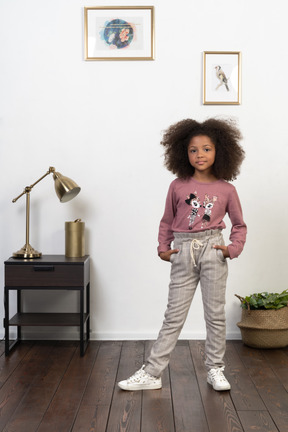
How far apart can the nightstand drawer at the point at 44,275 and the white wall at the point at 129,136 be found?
0.34m

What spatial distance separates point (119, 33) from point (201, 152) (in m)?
1.23

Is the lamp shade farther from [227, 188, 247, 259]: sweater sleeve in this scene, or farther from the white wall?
[227, 188, 247, 259]: sweater sleeve

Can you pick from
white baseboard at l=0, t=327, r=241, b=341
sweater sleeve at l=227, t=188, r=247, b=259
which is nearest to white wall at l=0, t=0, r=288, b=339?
white baseboard at l=0, t=327, r=241, b=341

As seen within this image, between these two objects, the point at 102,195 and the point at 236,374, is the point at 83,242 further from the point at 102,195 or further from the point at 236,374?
the point at 236,374

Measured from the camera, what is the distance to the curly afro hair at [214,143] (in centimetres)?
243

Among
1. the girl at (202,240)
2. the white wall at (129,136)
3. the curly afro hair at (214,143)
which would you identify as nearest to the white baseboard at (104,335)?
the white wall at (129,136)

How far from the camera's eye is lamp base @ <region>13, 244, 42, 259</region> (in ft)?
10.1

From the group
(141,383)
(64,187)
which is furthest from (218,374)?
(64,187)

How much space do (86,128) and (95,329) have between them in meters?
1.20

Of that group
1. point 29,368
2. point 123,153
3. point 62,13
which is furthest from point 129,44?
point 29,368

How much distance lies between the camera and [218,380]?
2361 mm

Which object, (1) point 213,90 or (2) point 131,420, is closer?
(2) point 131,420

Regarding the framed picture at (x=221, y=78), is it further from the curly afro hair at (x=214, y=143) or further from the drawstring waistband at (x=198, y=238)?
the drawstring waistband at (x=198, y=238)

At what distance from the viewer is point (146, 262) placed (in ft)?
10.8
